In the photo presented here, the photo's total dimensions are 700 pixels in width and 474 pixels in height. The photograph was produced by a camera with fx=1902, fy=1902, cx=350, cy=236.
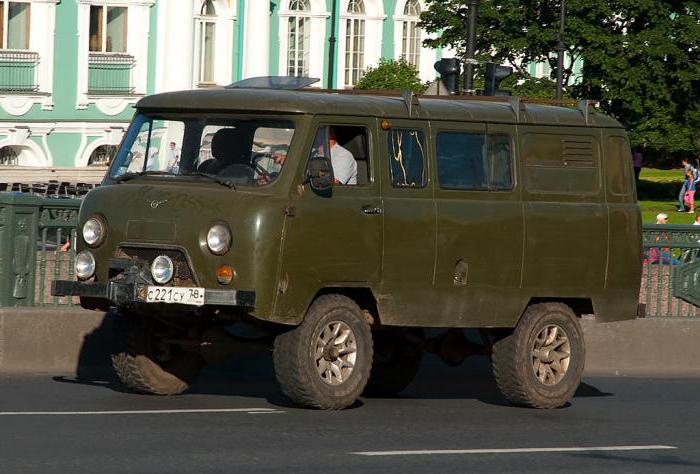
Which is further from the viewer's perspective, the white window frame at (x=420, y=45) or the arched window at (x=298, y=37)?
the white window frame at (x=420, y=45)

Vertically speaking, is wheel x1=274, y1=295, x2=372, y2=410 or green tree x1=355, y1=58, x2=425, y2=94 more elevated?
green tree x1=355, y1=58, x2=425, y2=94

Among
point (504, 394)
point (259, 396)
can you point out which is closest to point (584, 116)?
point (504, 394)

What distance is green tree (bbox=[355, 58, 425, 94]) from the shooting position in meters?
55.1

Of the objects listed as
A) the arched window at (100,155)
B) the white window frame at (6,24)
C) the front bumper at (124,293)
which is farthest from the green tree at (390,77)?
the front bumper at (124,293)

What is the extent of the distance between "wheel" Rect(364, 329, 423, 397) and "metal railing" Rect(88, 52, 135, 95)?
121 feet

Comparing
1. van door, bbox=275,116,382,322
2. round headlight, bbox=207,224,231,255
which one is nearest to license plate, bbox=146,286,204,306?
round headlight, bbox=207,224,231,255

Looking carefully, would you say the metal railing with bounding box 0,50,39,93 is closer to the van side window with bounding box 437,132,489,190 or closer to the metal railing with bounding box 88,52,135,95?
the metal railing with bounding box 88,52,135,95

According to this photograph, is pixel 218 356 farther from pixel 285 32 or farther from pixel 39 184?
pixel 285 32

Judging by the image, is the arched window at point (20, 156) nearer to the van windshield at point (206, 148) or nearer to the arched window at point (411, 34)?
the arched window at point (411, 34)

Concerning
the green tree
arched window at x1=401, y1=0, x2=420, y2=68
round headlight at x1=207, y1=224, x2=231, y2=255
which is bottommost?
round headlight at x1=207, y1=224, x2=231, y2=255

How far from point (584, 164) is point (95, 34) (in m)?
37.8

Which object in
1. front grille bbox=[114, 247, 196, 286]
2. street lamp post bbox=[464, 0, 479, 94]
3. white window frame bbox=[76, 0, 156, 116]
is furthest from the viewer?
white window frame bbox=[76, 0, 156, 116]

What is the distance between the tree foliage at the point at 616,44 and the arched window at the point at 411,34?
1.86 meters

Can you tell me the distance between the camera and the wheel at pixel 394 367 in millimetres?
14938
